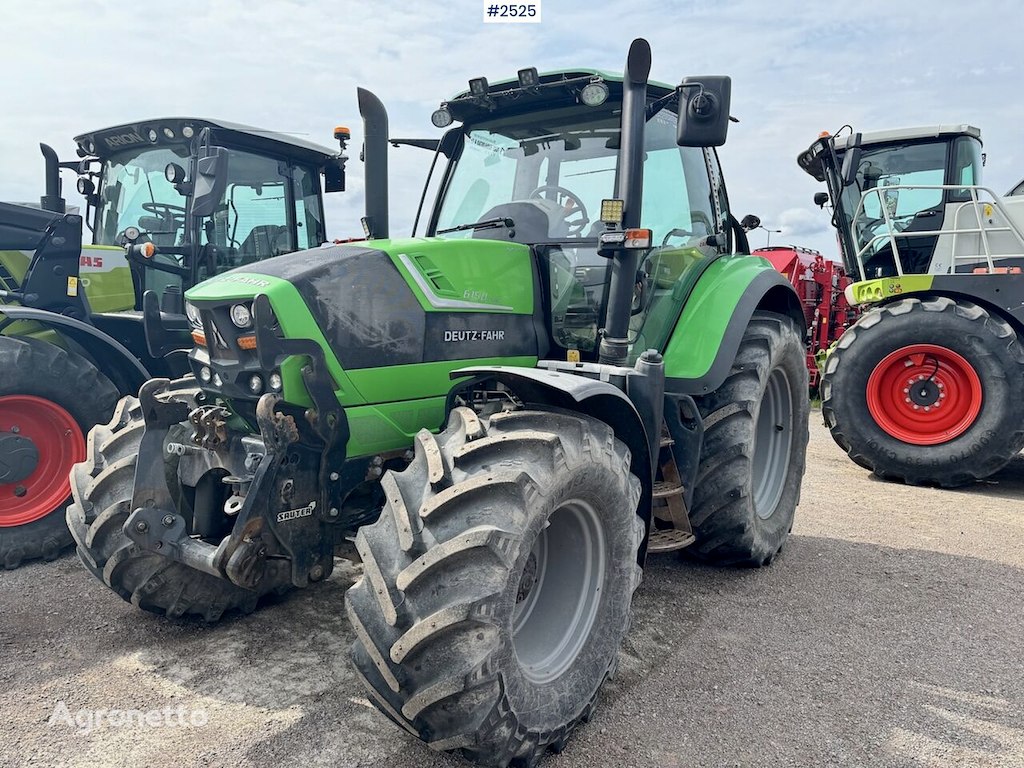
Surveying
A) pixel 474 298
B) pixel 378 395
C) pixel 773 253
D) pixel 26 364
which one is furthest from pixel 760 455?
pixel 773 253

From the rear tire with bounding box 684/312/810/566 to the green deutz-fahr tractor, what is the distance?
0.02 m

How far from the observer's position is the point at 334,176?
6.74m

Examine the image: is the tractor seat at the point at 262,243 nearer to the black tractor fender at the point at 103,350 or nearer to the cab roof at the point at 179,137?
the cab roof at the point at 179,137

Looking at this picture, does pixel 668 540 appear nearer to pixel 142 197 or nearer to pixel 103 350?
pixel 103 350

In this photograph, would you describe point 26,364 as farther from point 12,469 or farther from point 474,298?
point 474,298

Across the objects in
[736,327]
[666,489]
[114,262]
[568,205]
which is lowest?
[666,489]

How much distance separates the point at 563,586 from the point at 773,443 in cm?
230

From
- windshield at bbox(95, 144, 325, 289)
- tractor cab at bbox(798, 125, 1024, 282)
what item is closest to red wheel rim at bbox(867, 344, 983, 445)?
tractor cab at bbox(798, 125, 1024, 282)

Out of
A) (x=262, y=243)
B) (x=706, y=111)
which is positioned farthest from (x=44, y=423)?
(x=706, y=111)

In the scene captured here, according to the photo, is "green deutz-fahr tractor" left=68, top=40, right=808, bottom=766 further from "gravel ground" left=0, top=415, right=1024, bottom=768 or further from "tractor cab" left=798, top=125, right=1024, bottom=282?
"tractor cab" left=798, top=125, right=1024, bottom=282

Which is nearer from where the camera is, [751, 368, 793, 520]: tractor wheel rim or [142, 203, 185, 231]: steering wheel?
[751, 368, 793, 520]: tractor wheel rim

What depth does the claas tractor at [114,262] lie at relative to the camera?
14.4 feet

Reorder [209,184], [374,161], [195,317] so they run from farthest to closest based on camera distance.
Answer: [209,184] → [374,161] → [195,317]

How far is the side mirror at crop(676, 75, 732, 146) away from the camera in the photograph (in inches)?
109
